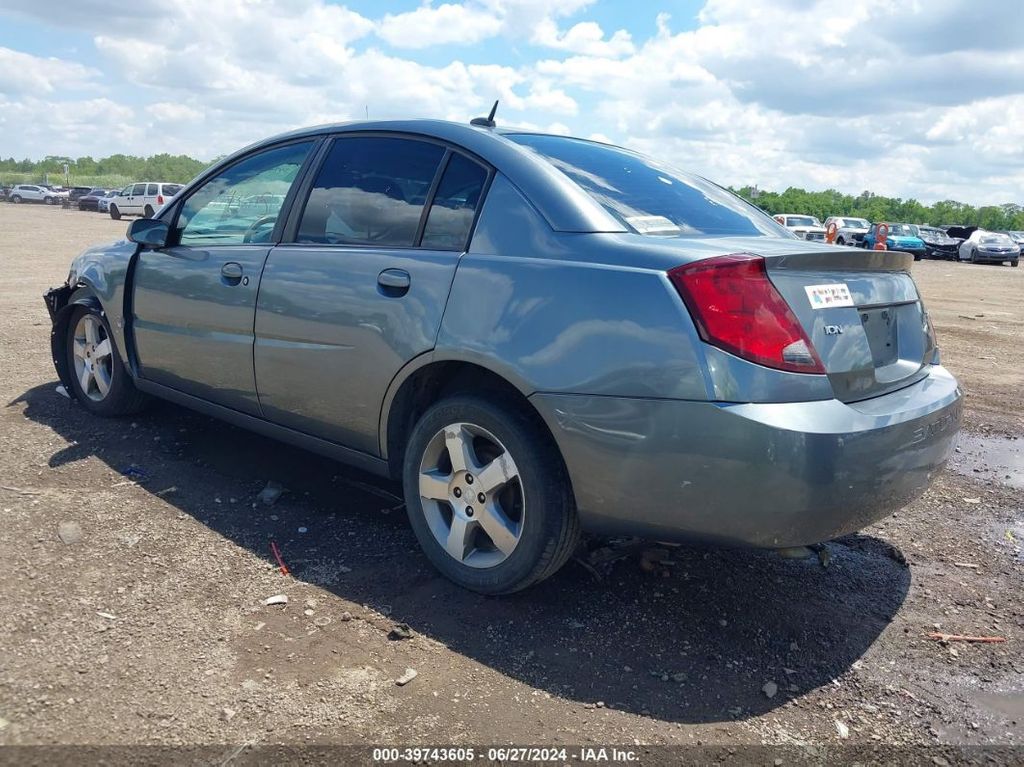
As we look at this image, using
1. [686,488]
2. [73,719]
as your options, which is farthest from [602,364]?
[73,719]

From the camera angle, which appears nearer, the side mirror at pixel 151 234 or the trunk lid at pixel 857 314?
the trunk lid at pixel 857 314

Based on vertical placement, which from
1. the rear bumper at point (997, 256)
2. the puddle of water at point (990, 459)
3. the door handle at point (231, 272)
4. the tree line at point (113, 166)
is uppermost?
the tree line at point (113, 166)

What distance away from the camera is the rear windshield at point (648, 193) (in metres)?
3.06

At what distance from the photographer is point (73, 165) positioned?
126438 millimetres

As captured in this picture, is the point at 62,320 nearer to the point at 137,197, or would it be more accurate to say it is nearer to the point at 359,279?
the point at 359,279

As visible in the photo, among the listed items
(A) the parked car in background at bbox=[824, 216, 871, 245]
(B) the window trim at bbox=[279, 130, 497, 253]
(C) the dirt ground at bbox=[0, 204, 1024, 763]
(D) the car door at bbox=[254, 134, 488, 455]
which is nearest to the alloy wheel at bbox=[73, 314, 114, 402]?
(C) the dirt ground at bbox=[0, 204, 1024, 763]

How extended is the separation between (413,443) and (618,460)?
0.95m

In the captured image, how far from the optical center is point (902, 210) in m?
79.2

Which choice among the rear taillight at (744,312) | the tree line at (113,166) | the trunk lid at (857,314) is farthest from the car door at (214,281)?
A: the tree line at (113,166)

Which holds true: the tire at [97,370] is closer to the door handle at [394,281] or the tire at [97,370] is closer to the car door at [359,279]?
the car door at [359,279]

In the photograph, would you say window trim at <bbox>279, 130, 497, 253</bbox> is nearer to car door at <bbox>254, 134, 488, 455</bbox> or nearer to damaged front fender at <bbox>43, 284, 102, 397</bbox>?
car door at <bbox>254, 134, 488, 455</bbox>

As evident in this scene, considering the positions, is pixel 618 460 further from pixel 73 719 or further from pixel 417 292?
pixel 73 719

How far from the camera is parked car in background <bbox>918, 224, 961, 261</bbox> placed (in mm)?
36094

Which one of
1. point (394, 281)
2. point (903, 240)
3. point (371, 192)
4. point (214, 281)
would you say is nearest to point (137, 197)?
point (903, 240)
